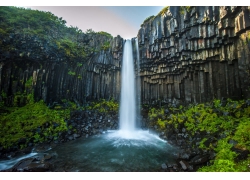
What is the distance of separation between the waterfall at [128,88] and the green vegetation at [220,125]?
337 cm

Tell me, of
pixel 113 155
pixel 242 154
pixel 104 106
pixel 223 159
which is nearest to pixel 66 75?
Answer: pixel 104 106

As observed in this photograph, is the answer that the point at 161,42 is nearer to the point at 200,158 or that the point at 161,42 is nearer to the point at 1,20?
the point at 200,158

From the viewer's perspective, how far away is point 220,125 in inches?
334

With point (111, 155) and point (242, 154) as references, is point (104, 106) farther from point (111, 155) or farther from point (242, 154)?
point (242, 154)

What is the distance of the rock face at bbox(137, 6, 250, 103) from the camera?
9.38 m

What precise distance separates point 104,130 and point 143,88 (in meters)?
6.72

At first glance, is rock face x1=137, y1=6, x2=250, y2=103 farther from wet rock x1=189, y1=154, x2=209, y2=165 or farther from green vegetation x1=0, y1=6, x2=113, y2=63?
green vegetation x1=0, y1=6, x2=113, y2=63

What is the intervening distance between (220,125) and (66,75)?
14.4 metres

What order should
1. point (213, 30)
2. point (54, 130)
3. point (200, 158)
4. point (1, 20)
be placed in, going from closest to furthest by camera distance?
point (200, 158), point (213, 30), point (54, 130), point (1, 20)

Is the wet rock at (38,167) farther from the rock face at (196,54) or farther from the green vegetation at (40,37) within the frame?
the rock face at (196,54)

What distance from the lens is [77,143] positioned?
33.6ft

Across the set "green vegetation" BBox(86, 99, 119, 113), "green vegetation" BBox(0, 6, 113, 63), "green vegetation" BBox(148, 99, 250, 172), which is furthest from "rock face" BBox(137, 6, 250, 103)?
"green vegetation" BBox(0, 6, 113, 63)

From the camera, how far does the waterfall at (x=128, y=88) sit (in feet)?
51.6

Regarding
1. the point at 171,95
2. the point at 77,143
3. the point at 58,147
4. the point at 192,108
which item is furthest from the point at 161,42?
the point at 58,147
